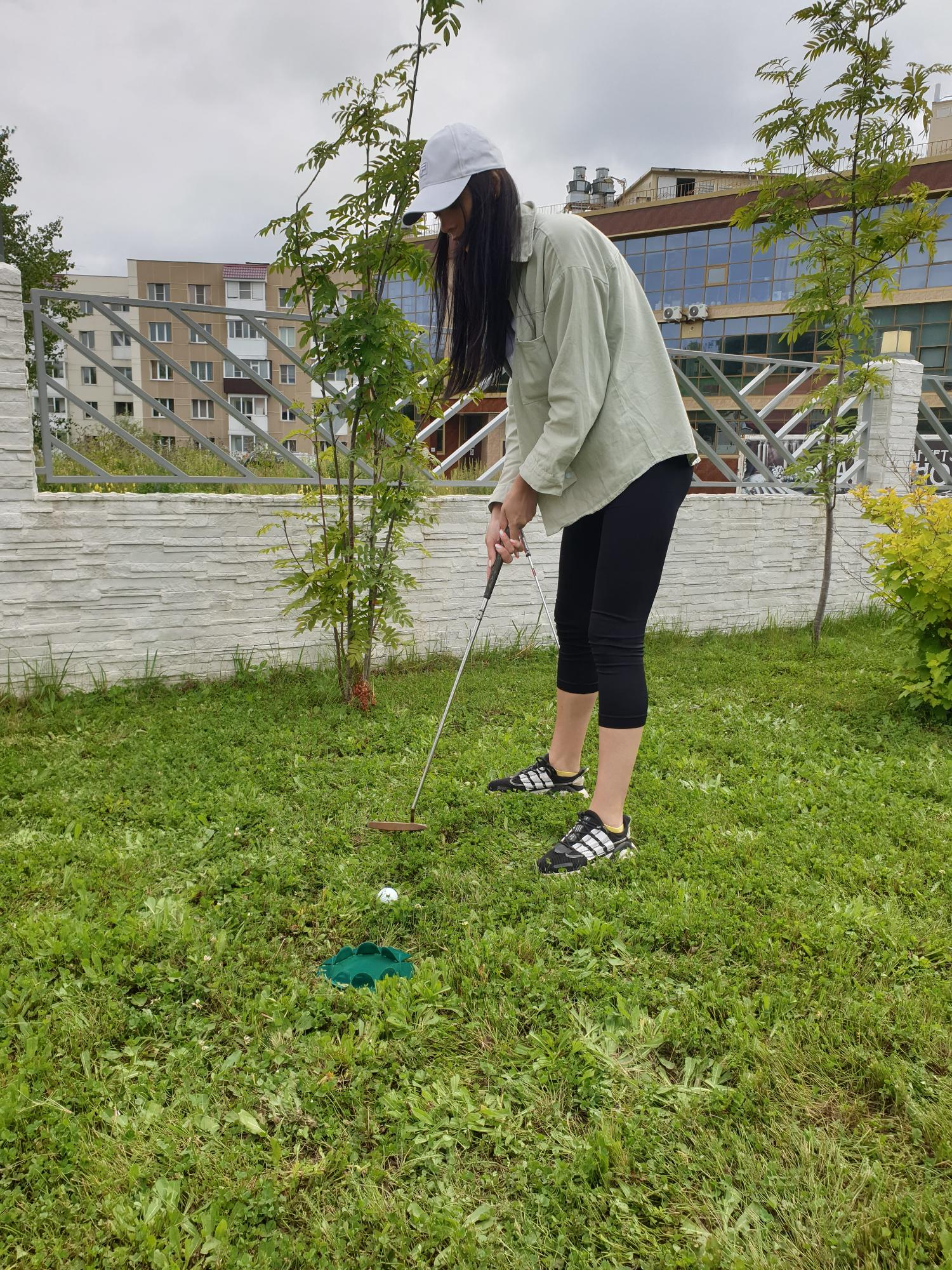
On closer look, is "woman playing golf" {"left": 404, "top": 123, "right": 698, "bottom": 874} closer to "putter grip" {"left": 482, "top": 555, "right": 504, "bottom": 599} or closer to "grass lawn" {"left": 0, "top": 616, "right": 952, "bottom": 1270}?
"putter grip" {"left": 482, "top": 555, "right": 504, "bottom": 599}

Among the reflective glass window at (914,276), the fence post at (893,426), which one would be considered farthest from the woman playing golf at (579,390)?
the reflective glass window at (914,276)

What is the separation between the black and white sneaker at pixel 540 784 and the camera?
2828mm

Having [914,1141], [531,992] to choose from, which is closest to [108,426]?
[531,992]

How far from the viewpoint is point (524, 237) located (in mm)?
2160

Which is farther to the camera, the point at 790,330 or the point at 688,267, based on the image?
the point at 688,267

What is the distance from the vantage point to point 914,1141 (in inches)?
56.6

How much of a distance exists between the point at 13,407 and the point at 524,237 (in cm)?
263

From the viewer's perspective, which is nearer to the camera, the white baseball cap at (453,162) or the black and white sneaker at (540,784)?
the white baseball cap at (453,162)

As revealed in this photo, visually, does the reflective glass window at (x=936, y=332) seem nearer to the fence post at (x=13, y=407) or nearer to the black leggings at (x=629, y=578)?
the fence post at (x=13, y=407)

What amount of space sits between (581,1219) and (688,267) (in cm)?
5094

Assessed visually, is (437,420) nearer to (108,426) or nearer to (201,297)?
(108,426)

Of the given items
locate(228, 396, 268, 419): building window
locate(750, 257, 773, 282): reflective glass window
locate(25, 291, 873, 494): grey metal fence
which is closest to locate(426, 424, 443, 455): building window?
locate(25, 291, 873, 494): grey metal fence

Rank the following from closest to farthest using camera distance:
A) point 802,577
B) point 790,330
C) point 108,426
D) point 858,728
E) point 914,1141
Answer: point 914,1141, point 858,728, point 108,426, point 790,330, point 802,577

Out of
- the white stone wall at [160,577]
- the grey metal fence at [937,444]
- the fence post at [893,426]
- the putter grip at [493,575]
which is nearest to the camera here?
the putter grip at [493,575]
